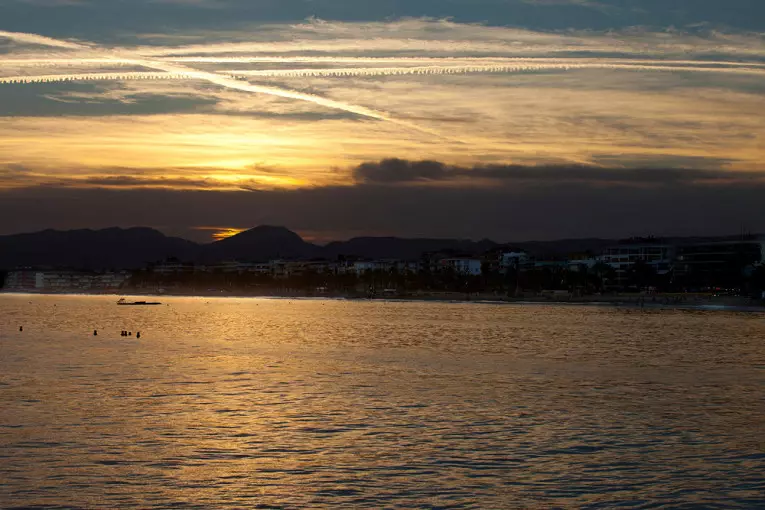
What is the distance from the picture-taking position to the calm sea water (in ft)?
67.9

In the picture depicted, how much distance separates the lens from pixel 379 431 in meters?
28.5

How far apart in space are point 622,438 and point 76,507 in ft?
50.9

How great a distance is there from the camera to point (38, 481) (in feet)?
69.7

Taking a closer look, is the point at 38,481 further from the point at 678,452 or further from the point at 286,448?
the point at 678,452

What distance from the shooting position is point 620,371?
49.5m

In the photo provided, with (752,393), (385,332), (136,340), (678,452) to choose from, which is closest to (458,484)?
(678,452)

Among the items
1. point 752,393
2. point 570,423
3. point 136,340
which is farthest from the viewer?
point 136,340

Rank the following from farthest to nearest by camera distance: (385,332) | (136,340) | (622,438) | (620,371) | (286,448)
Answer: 1. (385,332)
2. (136,340)
3. (620,371)
4. (622,438)
5. (286,448)

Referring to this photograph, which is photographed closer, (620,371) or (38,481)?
(38,481)

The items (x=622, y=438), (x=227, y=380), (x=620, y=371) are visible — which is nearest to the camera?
(x=622, y=438)

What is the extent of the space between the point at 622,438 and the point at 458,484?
8095mm

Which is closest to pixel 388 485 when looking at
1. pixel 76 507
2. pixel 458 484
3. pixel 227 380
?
pixel 458 484

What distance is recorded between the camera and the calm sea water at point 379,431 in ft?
67.9

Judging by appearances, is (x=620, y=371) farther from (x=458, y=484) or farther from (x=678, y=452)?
(x=458, y=484)
